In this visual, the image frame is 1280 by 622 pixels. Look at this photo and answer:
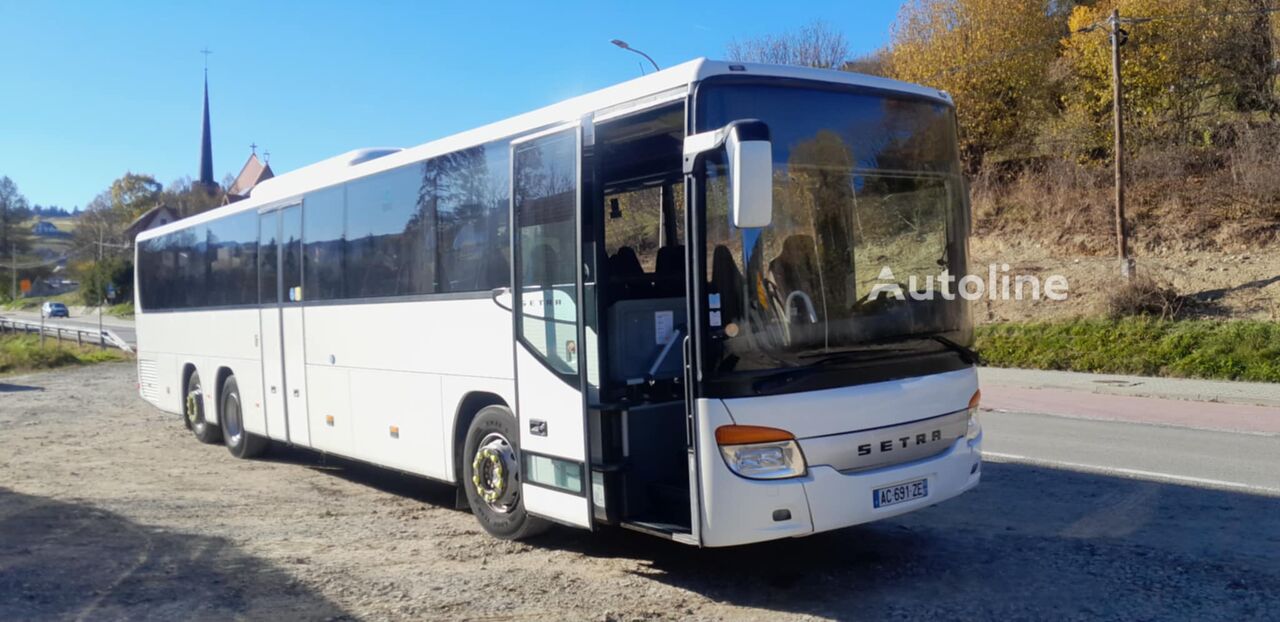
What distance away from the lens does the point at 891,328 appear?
645 centimetres

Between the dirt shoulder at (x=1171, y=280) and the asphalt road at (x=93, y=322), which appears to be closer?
the dirt shoulder at (x=1171, y=280)

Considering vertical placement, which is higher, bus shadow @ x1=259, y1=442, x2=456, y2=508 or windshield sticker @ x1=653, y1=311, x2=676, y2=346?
windshield sticker @ x1=653, y1=311, x2=676, y2=346

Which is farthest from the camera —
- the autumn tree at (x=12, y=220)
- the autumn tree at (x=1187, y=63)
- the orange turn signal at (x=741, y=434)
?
the autumn tree at (x=12, y=220)

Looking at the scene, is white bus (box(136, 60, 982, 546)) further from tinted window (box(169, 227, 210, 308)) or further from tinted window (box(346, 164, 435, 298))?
tinted window (box(169, 227, 210, 308))

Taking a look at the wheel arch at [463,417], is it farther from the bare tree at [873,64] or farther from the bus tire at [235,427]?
the bare tree at [873,64]

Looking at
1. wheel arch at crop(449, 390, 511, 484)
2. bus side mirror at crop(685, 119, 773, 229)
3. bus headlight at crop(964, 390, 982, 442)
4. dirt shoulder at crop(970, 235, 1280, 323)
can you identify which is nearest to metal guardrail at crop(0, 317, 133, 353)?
dirt shoulder at crop(970, 235, 1280, 323)

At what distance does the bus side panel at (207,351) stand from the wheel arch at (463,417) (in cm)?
459

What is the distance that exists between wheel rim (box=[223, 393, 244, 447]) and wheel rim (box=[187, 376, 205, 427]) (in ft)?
3.69

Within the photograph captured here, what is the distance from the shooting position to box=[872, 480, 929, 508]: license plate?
20.5ft

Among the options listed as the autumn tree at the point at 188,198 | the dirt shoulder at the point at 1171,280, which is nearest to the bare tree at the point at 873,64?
the dirt shoulder at the point at 1171,280

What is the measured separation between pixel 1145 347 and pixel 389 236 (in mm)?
17252

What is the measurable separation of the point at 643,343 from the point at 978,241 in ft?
88.8

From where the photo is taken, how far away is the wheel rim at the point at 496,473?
302 inches

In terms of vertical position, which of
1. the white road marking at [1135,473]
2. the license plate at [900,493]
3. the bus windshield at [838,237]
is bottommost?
the white road marking at [1135,473]
